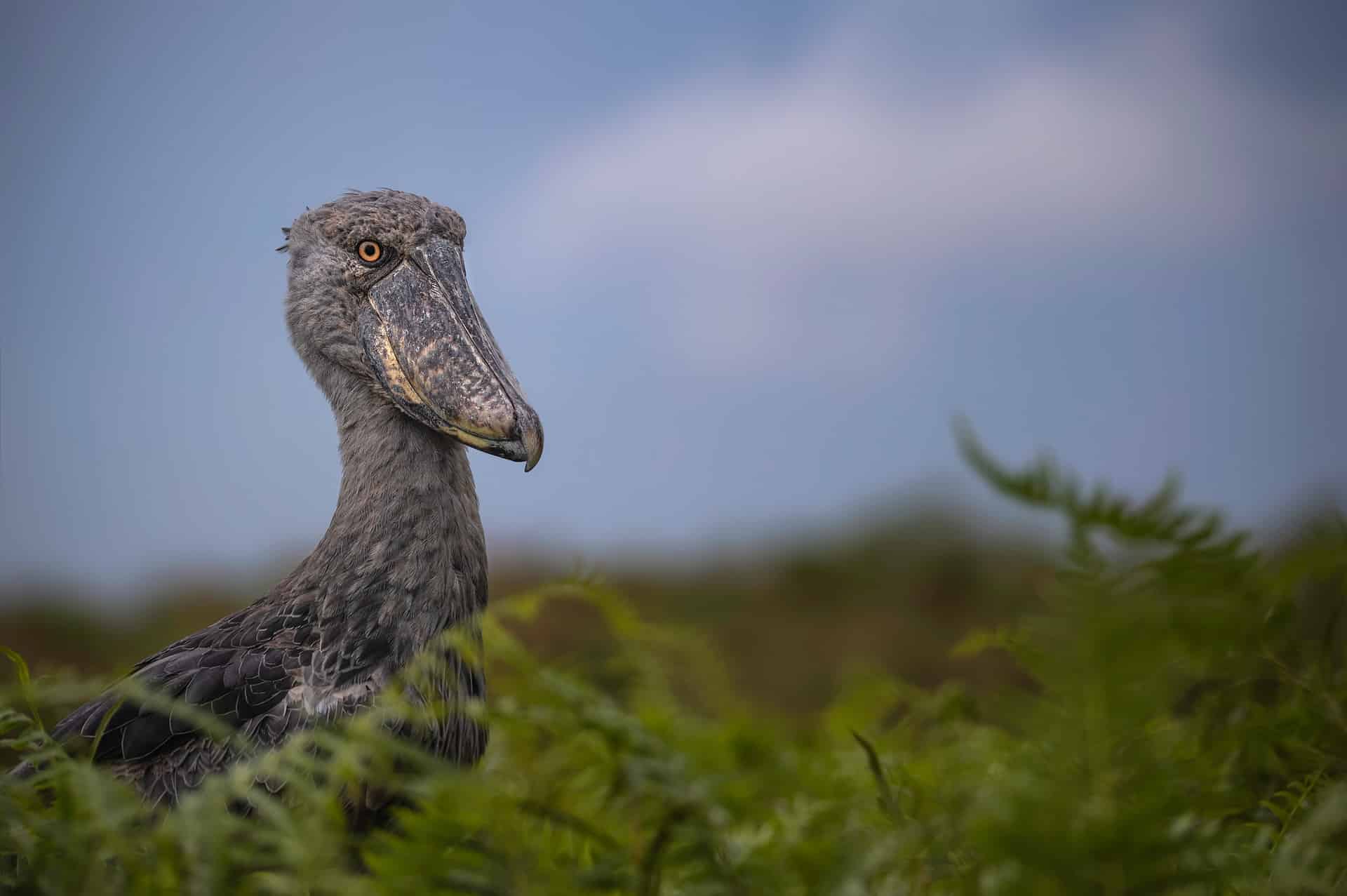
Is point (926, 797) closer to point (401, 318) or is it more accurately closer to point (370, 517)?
point (370, 517)

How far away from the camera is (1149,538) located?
522 millimetres

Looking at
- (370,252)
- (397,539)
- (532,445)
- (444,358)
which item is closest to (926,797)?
(532,445)

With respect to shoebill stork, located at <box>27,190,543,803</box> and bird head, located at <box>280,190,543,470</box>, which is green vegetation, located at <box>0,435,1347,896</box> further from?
bird head, located at <box>280,190,543,470</box>

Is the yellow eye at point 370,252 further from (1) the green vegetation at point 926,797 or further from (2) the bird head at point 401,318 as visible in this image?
(1) the green vegetation at point 926,797

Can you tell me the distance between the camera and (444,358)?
1.81 meters

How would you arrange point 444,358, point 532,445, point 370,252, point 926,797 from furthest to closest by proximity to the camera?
point 370,252 → point 444,358 → point 532,445 → point 926,797

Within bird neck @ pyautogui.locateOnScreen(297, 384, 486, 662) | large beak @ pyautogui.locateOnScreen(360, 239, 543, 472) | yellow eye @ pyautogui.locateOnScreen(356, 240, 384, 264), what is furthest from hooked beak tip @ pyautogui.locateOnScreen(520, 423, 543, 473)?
yellow eye @ pyautogui.locateOnScreen(356, 240, 384, 264)

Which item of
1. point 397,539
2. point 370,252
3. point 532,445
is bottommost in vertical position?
point 397,539

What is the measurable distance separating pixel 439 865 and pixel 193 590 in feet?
24.0

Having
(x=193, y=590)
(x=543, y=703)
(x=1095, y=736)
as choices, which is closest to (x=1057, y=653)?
(x=1095, y=736)

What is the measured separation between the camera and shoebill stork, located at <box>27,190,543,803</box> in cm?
150

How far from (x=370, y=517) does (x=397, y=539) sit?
2.9 inches

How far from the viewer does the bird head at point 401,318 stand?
5.76 ft

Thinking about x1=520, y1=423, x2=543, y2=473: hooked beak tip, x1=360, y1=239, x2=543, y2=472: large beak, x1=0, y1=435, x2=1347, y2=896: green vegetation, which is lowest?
x1=0, y1=435, x2=1347, y2=896: green vegetation
